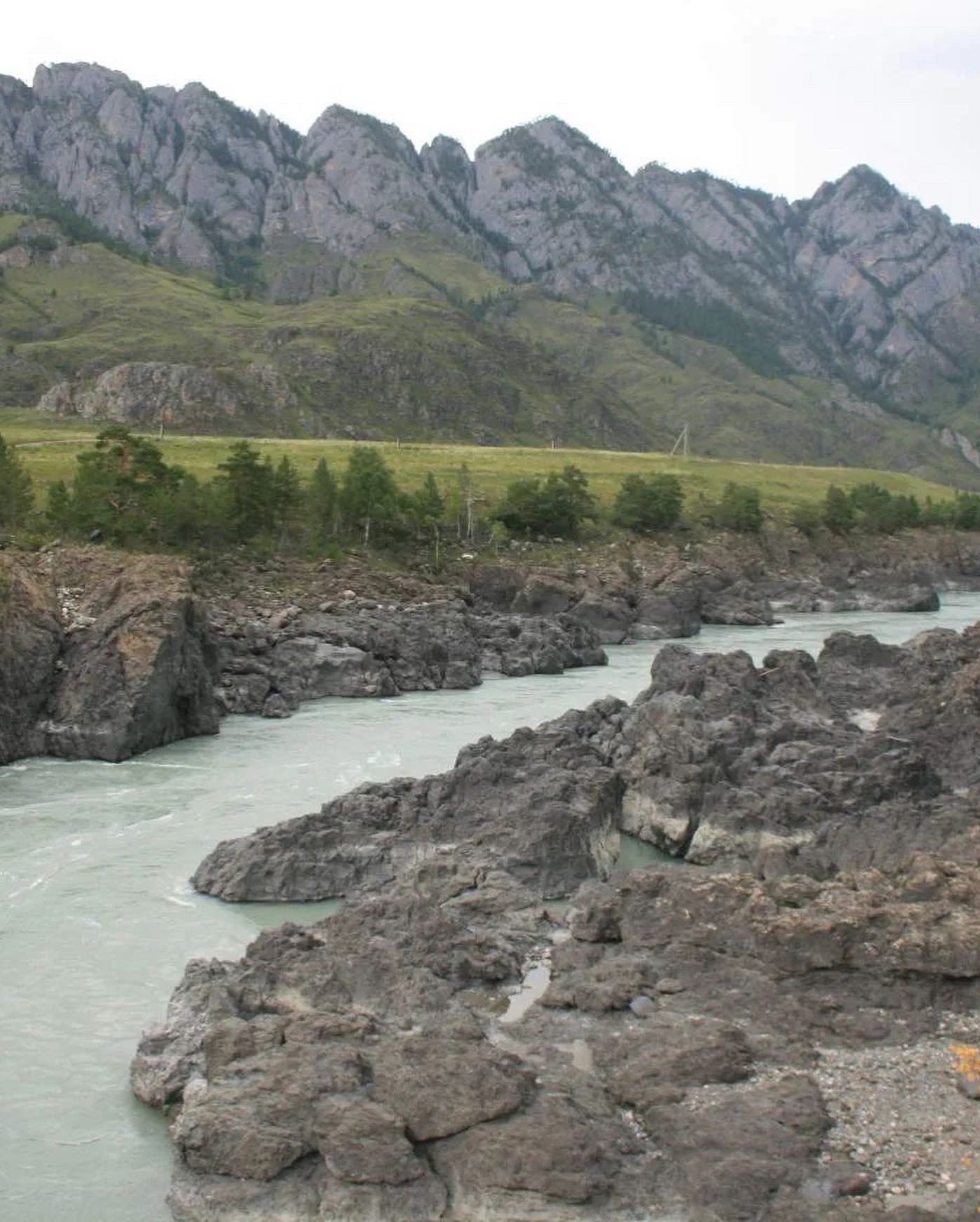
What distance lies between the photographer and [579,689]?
57094 millimetres

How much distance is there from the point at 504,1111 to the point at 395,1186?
64.4 inches

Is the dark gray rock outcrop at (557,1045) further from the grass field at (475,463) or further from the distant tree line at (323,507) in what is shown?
the grass field at (475,463)

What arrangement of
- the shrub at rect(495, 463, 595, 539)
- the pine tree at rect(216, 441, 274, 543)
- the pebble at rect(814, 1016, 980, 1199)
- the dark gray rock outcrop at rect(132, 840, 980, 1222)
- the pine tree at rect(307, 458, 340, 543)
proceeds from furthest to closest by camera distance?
the shrub at rect(495, 463, 595, 539), the pine tree at rect(307, 458, 340, 543), the pine tree at rect(216, 441, 274, 543), the dark gray rock outcrop at rect(132, 840, 980, 1222), the pebble at rect(814, 1016, 980, 1199)

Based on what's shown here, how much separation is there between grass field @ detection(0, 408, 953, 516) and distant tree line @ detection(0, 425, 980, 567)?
2.66 meters

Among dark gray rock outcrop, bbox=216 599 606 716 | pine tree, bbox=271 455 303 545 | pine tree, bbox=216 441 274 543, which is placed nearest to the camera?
dark gray rock outcrop, bbox=216 599 606 716

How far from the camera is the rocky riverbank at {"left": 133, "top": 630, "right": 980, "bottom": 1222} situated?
14461 millimetres

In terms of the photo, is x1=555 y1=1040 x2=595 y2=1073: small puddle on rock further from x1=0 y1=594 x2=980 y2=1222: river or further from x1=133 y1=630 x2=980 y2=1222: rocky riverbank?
x1=0 y1=594 x2=980 y2=1222: river

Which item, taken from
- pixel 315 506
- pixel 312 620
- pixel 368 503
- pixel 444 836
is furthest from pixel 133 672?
pixel 368 503

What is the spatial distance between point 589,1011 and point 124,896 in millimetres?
12931

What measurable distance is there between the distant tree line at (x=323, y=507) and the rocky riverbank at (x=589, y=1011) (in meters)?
39.4

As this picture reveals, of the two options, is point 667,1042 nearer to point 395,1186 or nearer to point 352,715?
point 395,1186

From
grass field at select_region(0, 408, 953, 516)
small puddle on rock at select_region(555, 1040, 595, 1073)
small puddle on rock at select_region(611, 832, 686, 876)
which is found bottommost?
small puddle on rock at select_region(611, 832, 686, 876)

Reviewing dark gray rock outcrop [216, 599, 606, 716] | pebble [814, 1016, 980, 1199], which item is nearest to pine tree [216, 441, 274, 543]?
dark gray rock outcrop [216, 599, 606, 716]

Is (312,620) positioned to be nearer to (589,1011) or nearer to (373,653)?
(373,653)
